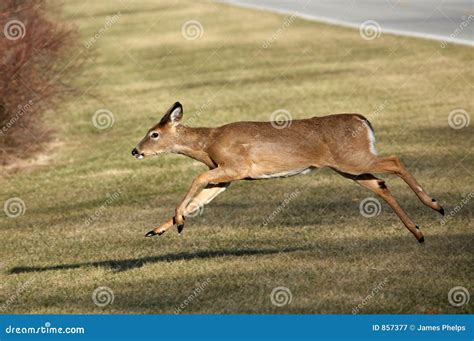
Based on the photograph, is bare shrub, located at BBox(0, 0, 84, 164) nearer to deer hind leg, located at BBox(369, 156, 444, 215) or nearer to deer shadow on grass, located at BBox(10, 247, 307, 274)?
deer shadow on grass, located at BBox(10, 247, 307, 274)

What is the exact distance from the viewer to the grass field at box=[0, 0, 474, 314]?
34.4 feet

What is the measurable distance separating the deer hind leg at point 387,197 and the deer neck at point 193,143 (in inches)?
52.6

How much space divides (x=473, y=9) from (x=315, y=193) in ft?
80.7

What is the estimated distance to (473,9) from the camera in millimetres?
38781

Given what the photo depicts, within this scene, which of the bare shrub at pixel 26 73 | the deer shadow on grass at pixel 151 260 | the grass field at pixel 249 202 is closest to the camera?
the grass field at pixel 249 202

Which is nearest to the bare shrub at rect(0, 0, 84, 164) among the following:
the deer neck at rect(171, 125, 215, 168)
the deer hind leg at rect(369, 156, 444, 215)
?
the deer neck at rect(171, 125, 215, 168)

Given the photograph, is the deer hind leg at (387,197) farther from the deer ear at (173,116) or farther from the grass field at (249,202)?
the deer ear at (173,116)

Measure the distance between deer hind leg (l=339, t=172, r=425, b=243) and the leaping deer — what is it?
0.02m

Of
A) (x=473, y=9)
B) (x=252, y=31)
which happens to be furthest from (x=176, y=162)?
(x=473, y=9)

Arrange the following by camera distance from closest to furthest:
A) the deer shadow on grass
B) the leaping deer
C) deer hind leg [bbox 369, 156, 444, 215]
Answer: the leaping deer → deer hind leg [bbox 369, 156, 444, 215] → the deer shadow on grass

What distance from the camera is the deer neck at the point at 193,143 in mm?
10984

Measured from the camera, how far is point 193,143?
36.1 ft

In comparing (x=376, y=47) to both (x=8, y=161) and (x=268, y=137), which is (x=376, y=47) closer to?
(x=8, y=161)

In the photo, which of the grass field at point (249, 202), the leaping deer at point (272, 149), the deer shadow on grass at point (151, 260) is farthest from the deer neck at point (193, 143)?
the deer shadow on grass at point (151, 260)
